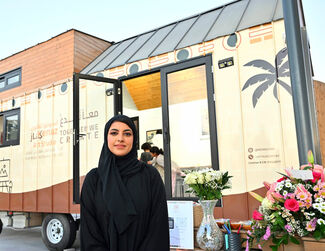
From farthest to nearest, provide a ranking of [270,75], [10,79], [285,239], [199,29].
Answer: [10,79]
[199,29]
[270,75]
[285,239]

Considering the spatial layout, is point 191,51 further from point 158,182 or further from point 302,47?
point 158,182

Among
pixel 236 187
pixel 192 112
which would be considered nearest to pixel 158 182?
pixel 236 187

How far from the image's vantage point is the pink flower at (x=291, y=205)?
5.58ft

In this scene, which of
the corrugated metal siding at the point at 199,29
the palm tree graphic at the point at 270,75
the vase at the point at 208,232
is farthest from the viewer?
the corrugated metal siding at the point at 199,29

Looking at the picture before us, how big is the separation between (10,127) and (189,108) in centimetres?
388

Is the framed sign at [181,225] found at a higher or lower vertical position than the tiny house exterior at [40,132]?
lower

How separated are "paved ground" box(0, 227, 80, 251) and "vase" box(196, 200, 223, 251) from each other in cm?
372

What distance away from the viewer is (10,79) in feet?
23.3

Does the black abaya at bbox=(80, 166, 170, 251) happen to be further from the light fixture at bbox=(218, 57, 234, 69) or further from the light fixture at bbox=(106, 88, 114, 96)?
the light fixture at bbox=(106, 88, 114, 96)

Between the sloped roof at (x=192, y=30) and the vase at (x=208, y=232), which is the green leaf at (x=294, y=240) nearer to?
the vase at (x=208, y=232)

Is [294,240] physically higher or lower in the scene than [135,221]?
lower

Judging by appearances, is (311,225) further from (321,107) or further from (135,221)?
(321,107)

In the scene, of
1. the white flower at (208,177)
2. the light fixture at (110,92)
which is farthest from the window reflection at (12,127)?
the white flower at (208,177)

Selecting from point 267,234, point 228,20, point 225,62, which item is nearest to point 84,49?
point 228,20
